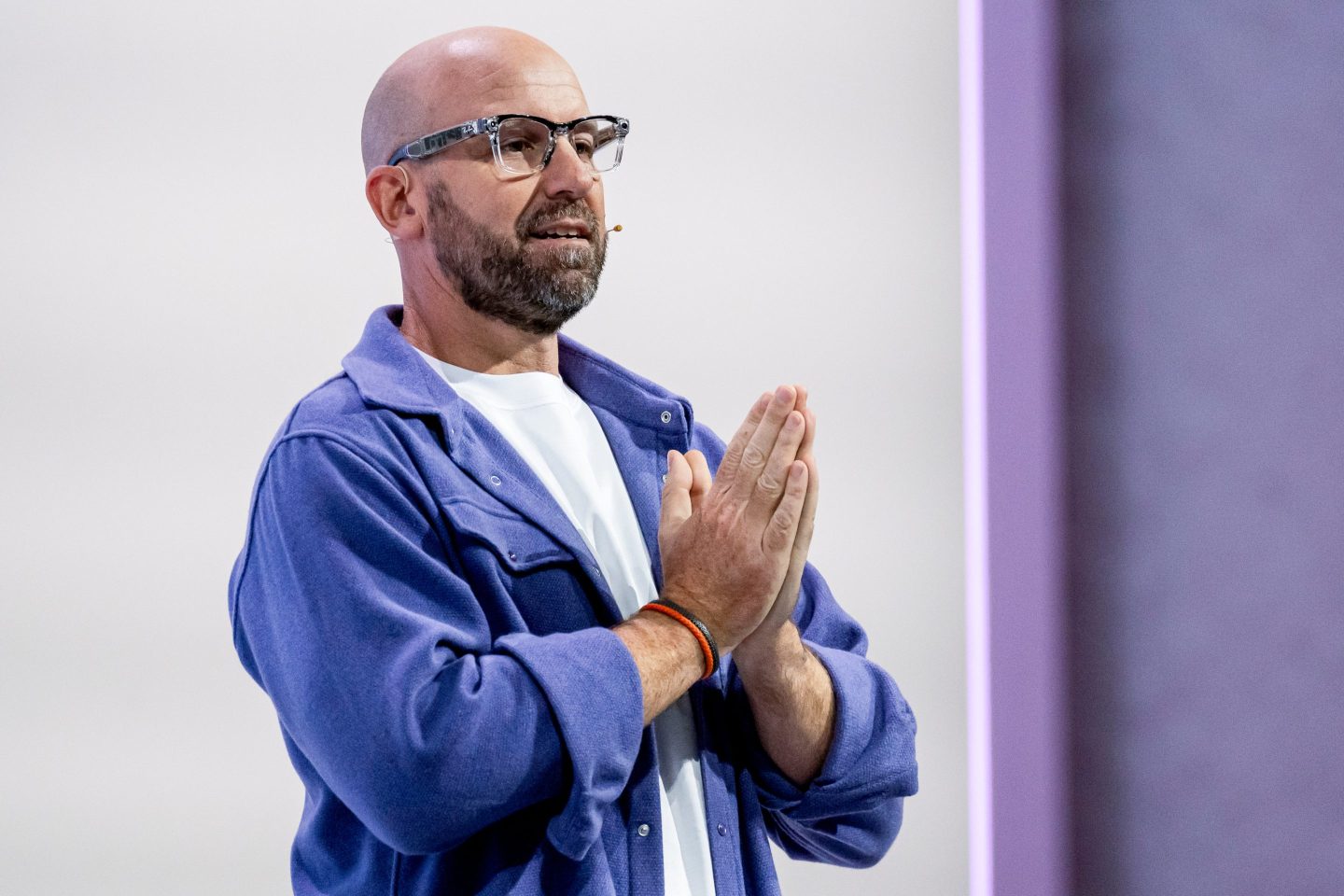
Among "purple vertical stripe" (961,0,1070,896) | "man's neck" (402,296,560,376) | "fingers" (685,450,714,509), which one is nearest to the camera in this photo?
"fingers" (685,450,714,509)

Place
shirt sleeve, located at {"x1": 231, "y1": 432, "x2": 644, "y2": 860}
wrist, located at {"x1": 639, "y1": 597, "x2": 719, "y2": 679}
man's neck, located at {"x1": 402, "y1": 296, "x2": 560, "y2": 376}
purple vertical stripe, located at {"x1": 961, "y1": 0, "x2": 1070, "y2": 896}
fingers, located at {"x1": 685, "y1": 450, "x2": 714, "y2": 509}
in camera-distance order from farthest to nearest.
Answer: purple vertical stripe, located at {"x1": 961, "y1": 0, "x2": 1070, "y2": 896} < man's neck, located at {"x1": 402, "y1": 296, "x2": 560, "y2": 376} < fingers, located at {"x1": 685, "y1": 450, "x2": 714, "y2": 509} < wrist, located at {"x1": 639, "y1": 597, "x2": 719, "y2": 679} < shirt sleeve, located at {"x1": 231, "y1": 432, "x2": 644, "y2": 860}

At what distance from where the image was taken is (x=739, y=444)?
1.30 metres

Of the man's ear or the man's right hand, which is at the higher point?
the man's ear

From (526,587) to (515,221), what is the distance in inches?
15.8

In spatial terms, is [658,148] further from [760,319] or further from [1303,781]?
[1303,781]

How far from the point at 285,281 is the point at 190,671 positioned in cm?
59

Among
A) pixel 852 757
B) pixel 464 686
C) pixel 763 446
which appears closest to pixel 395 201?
pixel 763 446

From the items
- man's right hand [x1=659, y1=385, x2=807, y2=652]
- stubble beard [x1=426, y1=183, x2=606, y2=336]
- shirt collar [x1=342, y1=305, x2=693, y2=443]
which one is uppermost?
stubble beard [x1=426, y1=183, x2=606, y2=336]

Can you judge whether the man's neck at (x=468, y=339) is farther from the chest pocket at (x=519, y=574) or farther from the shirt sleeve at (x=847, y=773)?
the shirt sleeve at (x=847, y=773)

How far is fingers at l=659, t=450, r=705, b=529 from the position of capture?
1.33 m

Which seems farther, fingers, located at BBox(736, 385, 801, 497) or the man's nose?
the man's nose

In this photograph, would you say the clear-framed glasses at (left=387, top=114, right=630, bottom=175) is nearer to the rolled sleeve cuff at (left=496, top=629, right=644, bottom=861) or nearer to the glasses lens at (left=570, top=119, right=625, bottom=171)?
the glasses lens at (left=570, top=119, right=625, bottom=171)

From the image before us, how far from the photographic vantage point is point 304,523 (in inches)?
46.2

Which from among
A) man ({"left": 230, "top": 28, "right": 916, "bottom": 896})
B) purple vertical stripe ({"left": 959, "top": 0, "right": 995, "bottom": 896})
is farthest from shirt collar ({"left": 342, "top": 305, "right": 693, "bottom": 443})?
purple vertical stripe ({"left": 959, "top": 0, "right": 995, "bottom": 896})
